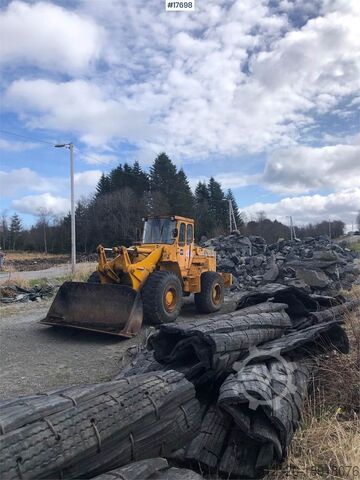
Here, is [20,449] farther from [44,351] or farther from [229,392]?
[44,351]

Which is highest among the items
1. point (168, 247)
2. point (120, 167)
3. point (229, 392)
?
point (120, 167)

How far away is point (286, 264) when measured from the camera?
57.9 ft

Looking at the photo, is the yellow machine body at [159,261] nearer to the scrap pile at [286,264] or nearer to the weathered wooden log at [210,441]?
the scrap pile at [286,264]

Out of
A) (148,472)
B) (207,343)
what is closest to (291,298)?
(207,343)

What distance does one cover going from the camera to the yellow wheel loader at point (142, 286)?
8.34 metres

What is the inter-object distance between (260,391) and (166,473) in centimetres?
92

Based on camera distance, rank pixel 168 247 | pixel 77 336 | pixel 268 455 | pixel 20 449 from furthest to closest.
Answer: pixel 168 247
pixel 77 336
pixel 268 455
pixel 20 449

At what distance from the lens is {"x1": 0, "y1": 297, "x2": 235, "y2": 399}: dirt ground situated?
5.88 meters

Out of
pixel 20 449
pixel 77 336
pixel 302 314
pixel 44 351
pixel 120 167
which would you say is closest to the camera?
pixel 20 449

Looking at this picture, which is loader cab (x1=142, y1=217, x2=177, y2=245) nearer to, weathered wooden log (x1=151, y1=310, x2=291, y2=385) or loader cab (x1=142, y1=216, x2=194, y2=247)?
loader cab (x1=142, y1=216, x2=194, y2=247)

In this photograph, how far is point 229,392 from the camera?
11.3 feet

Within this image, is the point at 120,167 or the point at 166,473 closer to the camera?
the point at 166,473

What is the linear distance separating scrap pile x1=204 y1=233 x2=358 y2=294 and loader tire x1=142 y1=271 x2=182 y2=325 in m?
4.68

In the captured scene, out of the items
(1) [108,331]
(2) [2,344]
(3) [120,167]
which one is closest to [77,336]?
(1) [108,331]
